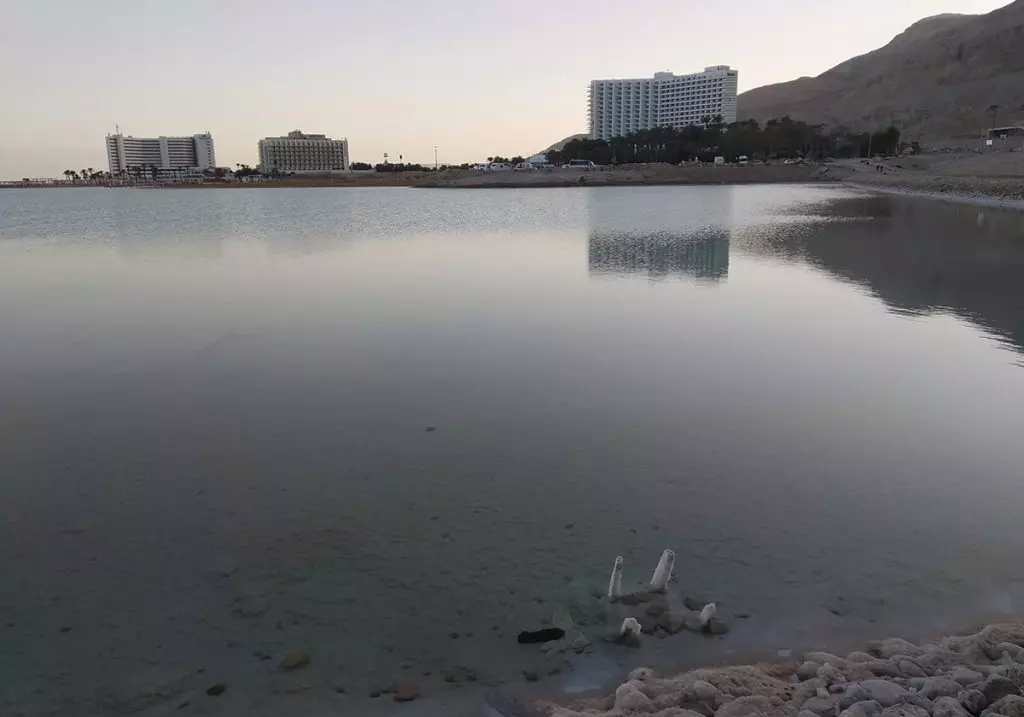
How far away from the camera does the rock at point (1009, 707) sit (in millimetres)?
3174

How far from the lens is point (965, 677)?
139 inches

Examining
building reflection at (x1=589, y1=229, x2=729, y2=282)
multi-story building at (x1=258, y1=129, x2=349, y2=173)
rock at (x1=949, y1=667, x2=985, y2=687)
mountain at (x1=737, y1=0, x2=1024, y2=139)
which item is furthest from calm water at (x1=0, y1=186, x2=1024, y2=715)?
multi-story building at (x1=258, y1=129, x2=349, y2=173)

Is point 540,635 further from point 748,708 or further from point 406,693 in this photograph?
point 748,708

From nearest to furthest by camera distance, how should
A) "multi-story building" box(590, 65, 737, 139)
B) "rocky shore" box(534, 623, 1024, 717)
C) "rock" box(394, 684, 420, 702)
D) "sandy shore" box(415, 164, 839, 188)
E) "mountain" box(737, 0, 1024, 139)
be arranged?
"rocky shore" box(534, 623, 1024, 717)
"rock" box(394, 684, 420, 702)
"sandy shore" box(415, 164, 839, 188)
"mountain" box(737, 0, 1024, 139)
"multi-story building" box(590, 65, 737, 139)

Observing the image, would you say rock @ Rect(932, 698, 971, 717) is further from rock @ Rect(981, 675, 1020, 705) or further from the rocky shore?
rock @ Rect(981, 675, 1020, 705)

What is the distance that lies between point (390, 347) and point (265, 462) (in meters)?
4.01

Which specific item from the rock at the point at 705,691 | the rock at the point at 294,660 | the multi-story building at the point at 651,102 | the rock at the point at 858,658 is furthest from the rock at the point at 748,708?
the multi-story building at the point at 651,102

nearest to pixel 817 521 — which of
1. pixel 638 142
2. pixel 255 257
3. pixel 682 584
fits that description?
pixel 682 584

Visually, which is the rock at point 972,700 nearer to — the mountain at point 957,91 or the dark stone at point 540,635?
the dark stone at point 540,635

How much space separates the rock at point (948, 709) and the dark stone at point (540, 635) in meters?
1.96

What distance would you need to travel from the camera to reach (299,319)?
12.5 metres

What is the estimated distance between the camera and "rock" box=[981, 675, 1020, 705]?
11.0 feet

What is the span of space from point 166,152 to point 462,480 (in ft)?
706

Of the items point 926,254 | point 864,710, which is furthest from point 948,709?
point 926,254
